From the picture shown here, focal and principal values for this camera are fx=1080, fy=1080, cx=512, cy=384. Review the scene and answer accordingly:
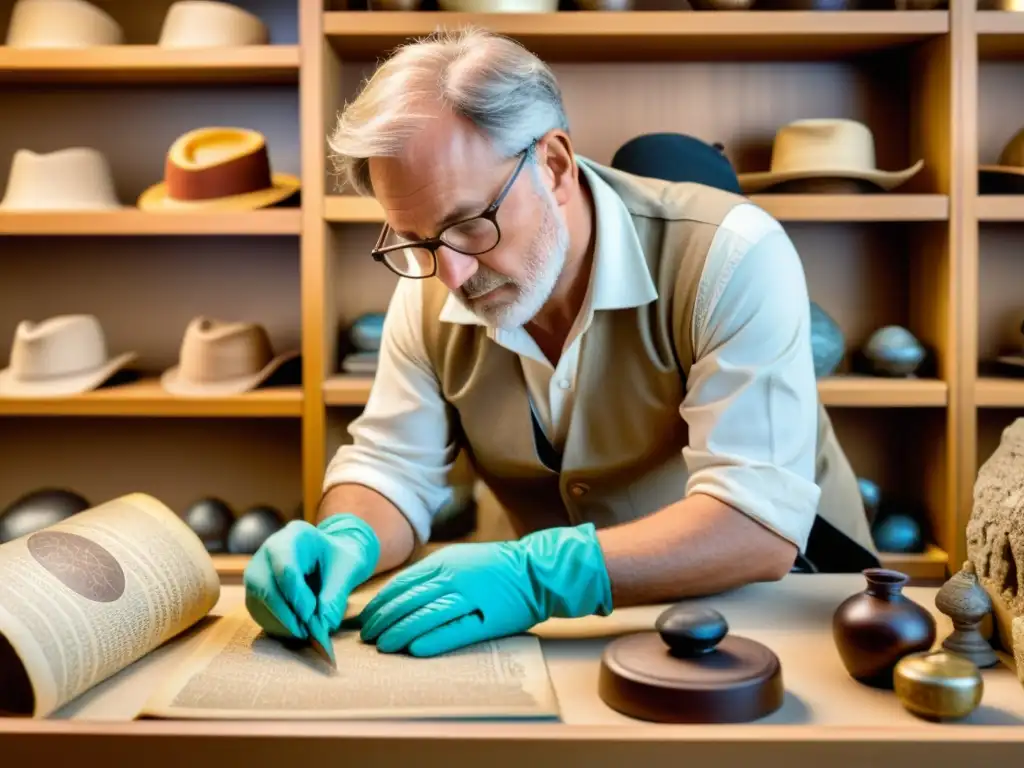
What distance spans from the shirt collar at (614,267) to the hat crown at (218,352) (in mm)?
1082

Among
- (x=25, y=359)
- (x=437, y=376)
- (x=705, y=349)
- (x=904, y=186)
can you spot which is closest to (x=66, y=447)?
(x=25, y=359)

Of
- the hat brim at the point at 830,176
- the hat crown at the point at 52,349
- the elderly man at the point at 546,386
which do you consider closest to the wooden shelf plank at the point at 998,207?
the hat brim at the point at 830,176

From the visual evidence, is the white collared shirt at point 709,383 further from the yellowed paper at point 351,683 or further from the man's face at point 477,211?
the yellowed paper at point 351,683

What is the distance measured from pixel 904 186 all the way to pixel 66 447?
2130 millimetres

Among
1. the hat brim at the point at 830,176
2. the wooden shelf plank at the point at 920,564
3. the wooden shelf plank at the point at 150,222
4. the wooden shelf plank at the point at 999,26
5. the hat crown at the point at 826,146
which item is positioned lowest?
the wooden shelf plank at the point at 920,564

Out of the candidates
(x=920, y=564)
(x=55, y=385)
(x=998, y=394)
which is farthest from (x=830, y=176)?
(x=55, y=385)

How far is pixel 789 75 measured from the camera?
2578mm

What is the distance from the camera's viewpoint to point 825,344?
230 centimetres

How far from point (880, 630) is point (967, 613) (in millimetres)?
85

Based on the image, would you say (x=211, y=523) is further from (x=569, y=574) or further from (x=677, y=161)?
(x=569, y=574)

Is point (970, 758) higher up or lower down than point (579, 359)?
lower down

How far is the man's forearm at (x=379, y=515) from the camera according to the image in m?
1.34

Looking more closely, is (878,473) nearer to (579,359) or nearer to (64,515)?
(579,359)

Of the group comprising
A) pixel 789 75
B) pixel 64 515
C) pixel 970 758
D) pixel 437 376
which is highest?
pixel 789 75
